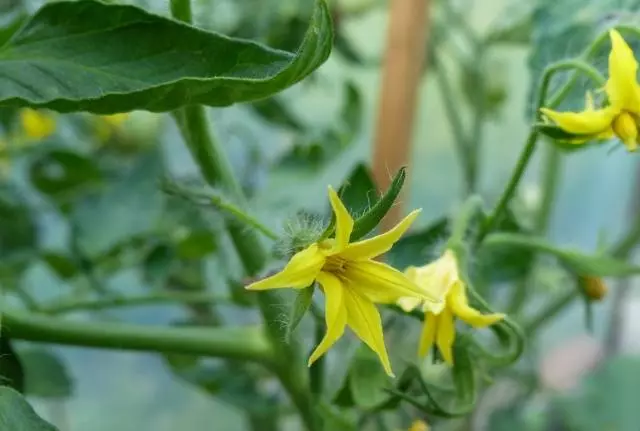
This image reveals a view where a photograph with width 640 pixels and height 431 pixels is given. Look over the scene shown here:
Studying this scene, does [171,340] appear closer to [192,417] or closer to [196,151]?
[196,151]

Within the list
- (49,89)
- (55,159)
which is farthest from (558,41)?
(55,159)

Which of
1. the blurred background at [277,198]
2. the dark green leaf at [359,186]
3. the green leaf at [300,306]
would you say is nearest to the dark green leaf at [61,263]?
the blurred background at [277,198]

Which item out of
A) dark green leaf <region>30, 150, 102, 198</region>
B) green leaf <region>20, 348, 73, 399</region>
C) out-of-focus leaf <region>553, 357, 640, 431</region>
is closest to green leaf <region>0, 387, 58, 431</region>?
green leaf <region>20, 348, 73, 399</region>

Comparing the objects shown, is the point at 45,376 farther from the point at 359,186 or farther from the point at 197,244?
the point at 359,186

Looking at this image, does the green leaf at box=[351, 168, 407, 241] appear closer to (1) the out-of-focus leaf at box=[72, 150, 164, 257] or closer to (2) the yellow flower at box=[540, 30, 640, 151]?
(2) the yellow flower at box=[540, 30, 640, 151]

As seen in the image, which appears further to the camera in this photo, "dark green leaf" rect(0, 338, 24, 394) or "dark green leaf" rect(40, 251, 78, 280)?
"dark green leaf" rect(40, 251, 78, 280)
